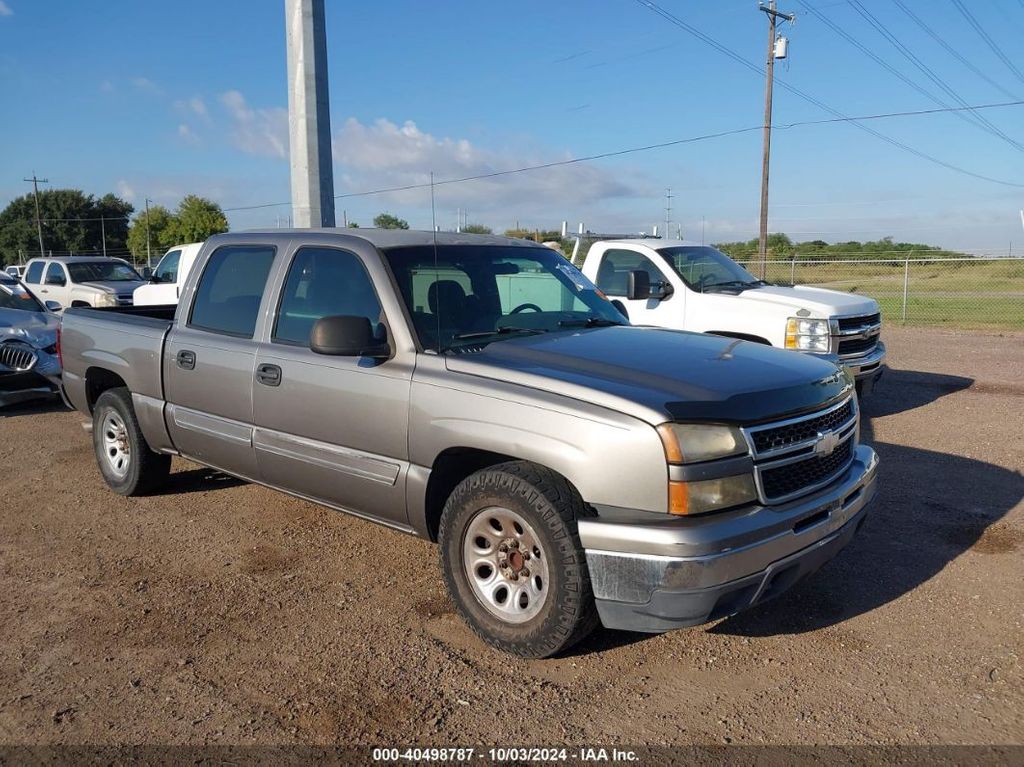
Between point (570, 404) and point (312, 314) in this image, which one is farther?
point (312, 314)

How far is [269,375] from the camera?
180 inches

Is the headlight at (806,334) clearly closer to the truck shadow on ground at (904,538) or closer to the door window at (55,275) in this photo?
the truck shadow on ground at (904,538)

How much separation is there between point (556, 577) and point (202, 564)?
2.48 metres

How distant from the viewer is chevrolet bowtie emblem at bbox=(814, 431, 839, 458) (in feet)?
11.8

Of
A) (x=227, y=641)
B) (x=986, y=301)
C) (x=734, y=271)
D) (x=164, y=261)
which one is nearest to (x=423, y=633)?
(x=227, y=641)

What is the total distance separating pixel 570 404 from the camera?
133 inches

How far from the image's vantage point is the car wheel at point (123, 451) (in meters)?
5.80

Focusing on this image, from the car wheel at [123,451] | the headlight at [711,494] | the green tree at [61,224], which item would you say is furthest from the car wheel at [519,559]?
the green tree at [61,224]

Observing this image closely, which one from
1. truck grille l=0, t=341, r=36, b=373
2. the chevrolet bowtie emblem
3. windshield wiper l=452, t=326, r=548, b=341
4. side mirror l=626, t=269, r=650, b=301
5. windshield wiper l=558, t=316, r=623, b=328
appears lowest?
truck grille l=0, t=341, r=36, b=373

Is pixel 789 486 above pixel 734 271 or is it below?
below

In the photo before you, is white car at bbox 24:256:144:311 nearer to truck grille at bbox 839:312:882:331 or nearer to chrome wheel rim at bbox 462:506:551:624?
truck grille at bbox 839:312:882:331

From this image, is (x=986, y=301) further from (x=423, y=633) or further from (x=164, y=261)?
(x=423, y=633)

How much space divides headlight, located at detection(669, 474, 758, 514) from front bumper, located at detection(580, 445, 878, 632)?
0.13 ft

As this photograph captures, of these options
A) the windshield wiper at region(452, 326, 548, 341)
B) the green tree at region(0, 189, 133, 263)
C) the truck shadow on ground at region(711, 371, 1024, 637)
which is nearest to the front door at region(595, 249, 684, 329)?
the truck shadow on ground at region(711, 371, 1024, 637)
